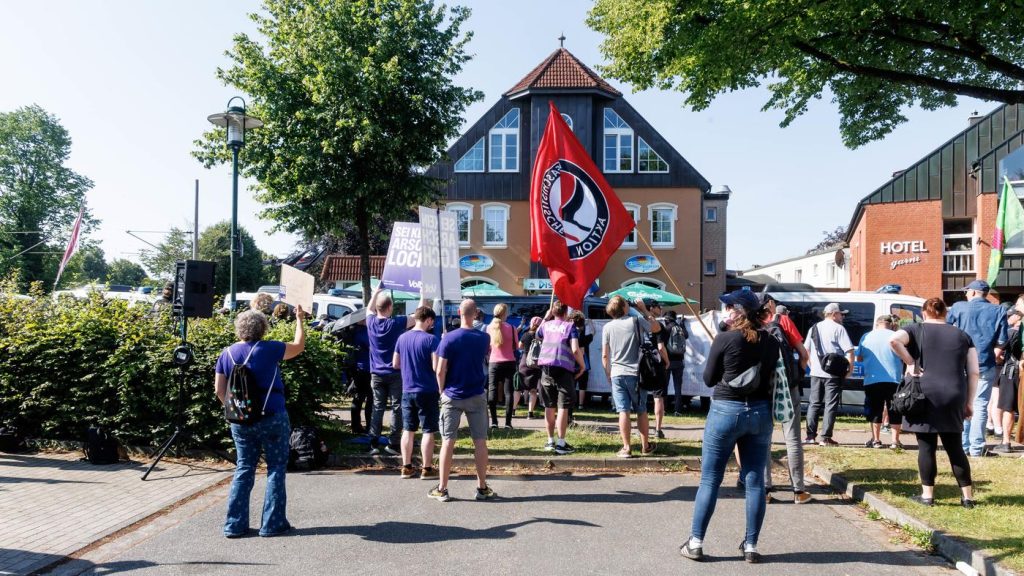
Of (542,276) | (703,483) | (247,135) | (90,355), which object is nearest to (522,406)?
(90,355)

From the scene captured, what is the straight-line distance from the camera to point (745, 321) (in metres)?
5.24

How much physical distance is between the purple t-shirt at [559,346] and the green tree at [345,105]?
35.8 feet

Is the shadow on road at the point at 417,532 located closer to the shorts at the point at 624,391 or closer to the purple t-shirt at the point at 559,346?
the shorts at the point at 624,391

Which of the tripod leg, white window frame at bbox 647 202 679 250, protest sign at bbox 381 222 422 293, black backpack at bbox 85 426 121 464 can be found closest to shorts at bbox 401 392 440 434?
the tripod leg

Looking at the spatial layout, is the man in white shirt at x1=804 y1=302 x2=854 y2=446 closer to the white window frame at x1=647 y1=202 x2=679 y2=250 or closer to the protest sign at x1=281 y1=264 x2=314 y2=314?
the protest sign at x1=281 y1=264 x2=314 y2=314

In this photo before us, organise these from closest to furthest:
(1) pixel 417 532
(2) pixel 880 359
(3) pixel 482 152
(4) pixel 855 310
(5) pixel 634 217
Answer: (1) pixel 417 532 → (2) pixel 880 359 → (4) pixel 855 310 → (5) pixel 634 217 → (3) pixel 482 152

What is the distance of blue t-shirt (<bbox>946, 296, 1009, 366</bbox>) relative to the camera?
8.64m

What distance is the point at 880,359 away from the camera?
9.38 meters

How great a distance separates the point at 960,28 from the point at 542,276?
21.1 meters

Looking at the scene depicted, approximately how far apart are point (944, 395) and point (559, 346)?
412cm

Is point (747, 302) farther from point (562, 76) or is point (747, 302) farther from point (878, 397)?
point (562, 76)

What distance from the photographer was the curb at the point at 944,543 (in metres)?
4.93

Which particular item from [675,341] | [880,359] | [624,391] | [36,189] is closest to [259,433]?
[624,391]

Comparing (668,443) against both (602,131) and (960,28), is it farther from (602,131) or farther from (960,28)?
(602,131)
